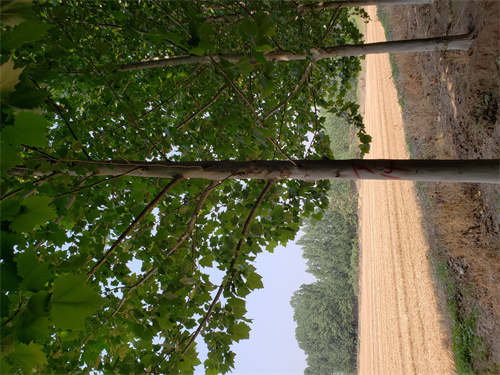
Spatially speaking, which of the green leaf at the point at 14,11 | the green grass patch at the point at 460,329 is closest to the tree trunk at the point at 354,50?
the green leaf at the point at 14,11

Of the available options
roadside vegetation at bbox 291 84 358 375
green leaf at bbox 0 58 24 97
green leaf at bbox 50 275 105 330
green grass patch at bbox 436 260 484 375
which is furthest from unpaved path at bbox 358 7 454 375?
green leaf at bbox 0 58 24 97

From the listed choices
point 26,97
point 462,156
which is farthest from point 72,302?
Result: point 462,156

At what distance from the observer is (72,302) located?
88 centimetres

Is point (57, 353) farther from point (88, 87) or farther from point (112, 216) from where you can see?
point (88, 87)

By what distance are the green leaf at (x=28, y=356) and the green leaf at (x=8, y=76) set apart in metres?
0.73

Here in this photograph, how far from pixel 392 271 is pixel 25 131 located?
13465mm

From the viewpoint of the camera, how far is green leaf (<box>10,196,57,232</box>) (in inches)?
37.3

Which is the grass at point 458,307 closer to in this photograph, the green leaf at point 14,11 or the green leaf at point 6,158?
the green leaf at point 6,158

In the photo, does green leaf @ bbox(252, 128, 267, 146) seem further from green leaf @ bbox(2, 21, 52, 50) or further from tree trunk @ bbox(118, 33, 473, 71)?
tree trunk @ bbox(118, 33, 473, 71)

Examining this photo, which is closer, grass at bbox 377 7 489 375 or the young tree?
the young tree

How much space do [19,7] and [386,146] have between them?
1338cm

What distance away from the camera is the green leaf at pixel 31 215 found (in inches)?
37.3

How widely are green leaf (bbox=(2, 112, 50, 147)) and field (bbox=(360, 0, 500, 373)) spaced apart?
514cm

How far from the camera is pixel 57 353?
2.30 meters
